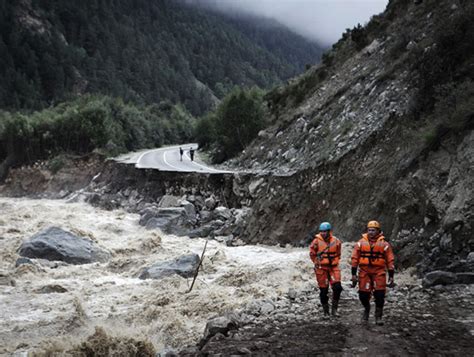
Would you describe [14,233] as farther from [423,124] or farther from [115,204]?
[423,124]

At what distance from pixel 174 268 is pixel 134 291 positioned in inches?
62.4

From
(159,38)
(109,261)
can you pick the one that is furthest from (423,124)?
(159,38)

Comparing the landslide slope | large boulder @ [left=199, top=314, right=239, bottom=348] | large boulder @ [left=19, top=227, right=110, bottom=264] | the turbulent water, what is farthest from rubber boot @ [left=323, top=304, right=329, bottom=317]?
large boulder @ [left=19, top=227, right=110, bottom=264]

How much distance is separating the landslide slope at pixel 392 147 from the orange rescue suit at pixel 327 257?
308 centimetres

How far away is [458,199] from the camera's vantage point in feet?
33.8

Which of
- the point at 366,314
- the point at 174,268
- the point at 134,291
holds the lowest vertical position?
the point at 134,291

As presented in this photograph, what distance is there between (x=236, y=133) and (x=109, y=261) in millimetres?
19338

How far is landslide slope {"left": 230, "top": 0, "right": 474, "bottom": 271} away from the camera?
10953mm

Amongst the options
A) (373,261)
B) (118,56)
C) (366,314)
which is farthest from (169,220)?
(118,56)

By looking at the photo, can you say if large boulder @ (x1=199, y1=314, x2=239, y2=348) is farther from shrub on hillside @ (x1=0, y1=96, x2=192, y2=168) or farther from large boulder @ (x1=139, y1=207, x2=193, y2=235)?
shrub on hillside @ (x1=0, y1=96, x2=192, y2=168)

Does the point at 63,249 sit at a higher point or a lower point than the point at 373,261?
lower

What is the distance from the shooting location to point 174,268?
44.6ft

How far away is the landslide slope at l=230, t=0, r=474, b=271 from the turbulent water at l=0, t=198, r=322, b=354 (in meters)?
2.19

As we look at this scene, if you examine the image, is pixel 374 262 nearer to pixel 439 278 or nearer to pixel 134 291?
pixel 439 278
